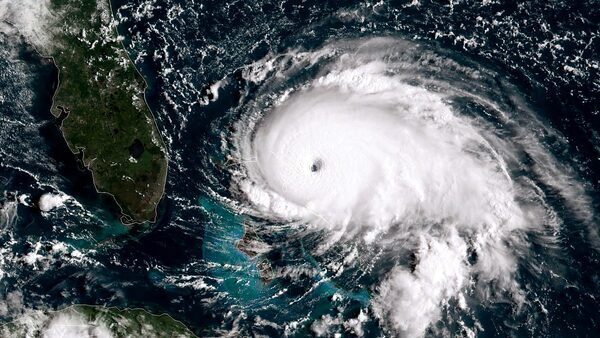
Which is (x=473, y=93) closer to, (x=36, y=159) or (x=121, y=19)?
(x=121, y=19)

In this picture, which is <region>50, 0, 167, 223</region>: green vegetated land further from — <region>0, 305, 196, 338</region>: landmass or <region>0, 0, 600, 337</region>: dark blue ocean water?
<region>0, 305, 196, 338</region>: landmass

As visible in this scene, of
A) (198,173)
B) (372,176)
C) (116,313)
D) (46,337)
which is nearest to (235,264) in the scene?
(198,173)

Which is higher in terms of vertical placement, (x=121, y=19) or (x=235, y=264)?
(x=121, y=19)

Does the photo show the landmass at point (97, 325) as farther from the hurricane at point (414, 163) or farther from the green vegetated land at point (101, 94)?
the hurricane at point (414, 163)

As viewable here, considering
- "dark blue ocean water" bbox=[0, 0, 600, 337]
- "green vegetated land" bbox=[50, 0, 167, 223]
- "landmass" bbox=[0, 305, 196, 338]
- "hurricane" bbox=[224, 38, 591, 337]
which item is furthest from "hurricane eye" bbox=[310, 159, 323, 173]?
"landmass" bbox=[0, 305, 196, 338]

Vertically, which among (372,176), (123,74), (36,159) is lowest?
(372,176)

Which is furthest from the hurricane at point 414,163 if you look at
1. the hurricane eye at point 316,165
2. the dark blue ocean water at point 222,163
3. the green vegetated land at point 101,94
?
the green vegetated land at point 101,94
